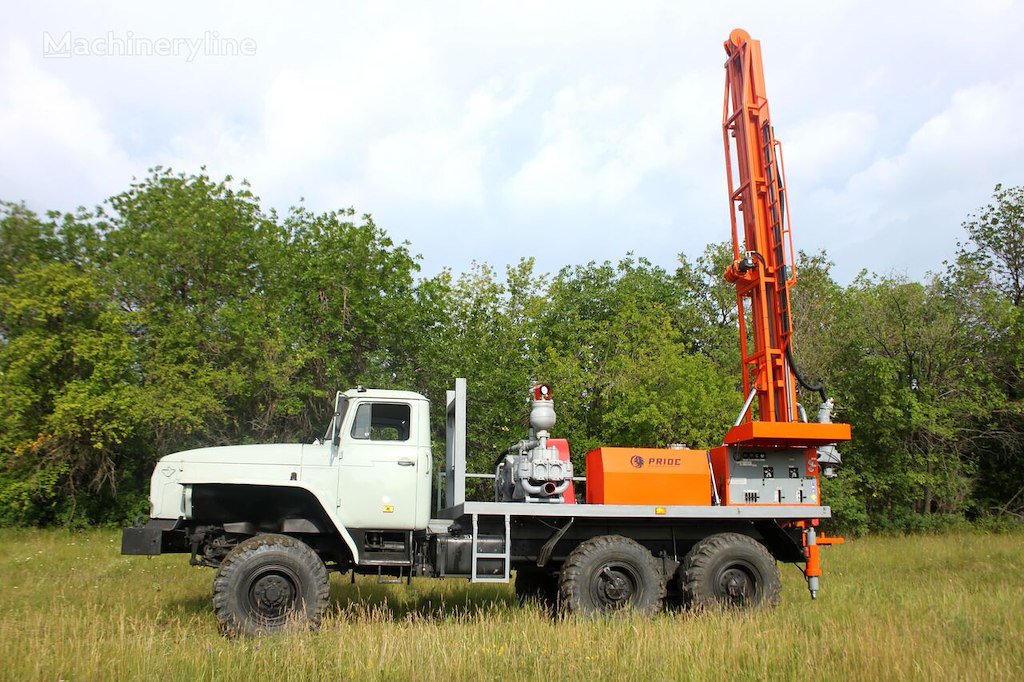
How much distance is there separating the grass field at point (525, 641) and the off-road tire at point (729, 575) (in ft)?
1.39

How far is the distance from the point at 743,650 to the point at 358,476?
4.55 m

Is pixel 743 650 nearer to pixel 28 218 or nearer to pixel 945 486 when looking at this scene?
pixel 945 486

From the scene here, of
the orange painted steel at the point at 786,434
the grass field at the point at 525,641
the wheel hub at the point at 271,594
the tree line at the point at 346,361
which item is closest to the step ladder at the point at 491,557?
the grass field at the point at 525,641

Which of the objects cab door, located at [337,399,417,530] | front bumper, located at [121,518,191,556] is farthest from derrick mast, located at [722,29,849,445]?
front bumper, located at [121,518,191,556]

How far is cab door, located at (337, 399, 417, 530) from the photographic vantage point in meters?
9.19

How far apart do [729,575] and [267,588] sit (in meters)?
5.29

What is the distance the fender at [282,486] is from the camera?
8.79 m

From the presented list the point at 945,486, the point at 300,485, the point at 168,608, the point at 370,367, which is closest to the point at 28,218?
the point at 370,367

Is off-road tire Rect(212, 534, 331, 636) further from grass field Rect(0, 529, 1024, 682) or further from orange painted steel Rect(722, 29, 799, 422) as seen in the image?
Answer: orange painted steel Rect(722, 29, 799, 422)

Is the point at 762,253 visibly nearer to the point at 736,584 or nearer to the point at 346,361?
the point at 736,584

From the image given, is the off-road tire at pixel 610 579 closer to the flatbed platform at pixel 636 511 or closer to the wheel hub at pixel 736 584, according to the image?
the flatbed platform at pixel 636 511

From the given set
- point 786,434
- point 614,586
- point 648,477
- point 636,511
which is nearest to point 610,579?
point 614,586

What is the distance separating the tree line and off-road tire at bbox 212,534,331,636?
13077 millimetres

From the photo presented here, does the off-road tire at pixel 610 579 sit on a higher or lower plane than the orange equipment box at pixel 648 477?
lower
